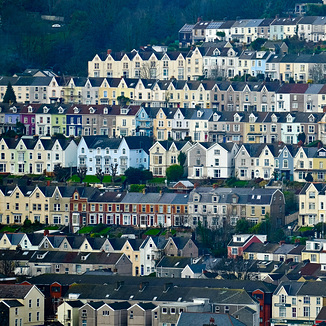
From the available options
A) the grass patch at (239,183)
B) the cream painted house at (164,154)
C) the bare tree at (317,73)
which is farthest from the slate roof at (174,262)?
the bare tree at (317,73)

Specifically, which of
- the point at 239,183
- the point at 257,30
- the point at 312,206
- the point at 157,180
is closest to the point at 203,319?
the point at 312,206

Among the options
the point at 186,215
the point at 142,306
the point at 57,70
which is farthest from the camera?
the point at 57,70

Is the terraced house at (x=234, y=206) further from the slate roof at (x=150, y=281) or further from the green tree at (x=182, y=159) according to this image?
the slate roof at (x=150, y=281)

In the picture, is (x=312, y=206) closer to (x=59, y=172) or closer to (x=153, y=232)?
(x=153, y=232)

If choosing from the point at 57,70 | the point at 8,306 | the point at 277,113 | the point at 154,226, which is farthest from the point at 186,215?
the point at 57,70

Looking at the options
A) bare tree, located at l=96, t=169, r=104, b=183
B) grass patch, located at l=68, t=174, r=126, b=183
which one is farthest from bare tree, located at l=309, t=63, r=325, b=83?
grass patch, located at l=68, t=174, r=126, b=183

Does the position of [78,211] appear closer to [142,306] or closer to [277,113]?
[277,113]

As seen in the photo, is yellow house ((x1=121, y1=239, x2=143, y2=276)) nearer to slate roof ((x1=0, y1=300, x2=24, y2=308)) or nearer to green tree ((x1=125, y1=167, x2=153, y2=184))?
green tree ((x1=125, y1=167, x2=153, y2=184))
